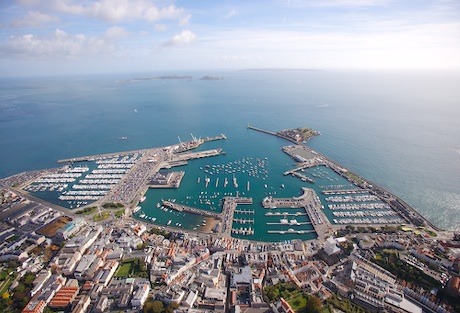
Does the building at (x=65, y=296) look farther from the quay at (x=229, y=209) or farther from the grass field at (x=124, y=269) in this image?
the quay at (x=229, y=209)

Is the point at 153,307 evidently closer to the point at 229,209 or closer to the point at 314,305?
the point at 314,305

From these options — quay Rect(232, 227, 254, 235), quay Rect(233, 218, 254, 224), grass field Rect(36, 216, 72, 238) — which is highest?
grass field Rect(36, 216, 72, 238)

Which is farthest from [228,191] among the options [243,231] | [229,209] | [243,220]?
[243,231]

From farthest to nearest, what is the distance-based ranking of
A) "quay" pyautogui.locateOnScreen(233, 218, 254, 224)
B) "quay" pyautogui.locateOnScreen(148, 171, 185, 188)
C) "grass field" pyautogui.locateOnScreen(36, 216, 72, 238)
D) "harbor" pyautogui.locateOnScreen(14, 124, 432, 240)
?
"quay" pyautogui.locateOnScreen(148, 171, 185, 188) → "harbor" pyautogui.locateOnScreen(14, 124, 432, 240) → "quay" pyautogui.locateOnScreen(233, 218, 254, 224) → "grass field" pyautogui.locateOnScreen(36, 216, 72, 238)

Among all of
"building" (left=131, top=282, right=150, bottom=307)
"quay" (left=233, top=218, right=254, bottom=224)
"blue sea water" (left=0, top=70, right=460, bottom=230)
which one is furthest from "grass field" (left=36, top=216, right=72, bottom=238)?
"blue sea water" (left=0, top=70, right=460, bottom=230)

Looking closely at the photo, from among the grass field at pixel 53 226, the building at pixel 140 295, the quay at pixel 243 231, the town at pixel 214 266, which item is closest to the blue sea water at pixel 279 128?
the town at pixel 214 266

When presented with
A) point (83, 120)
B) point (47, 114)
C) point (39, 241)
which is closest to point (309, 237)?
point (39, 241)

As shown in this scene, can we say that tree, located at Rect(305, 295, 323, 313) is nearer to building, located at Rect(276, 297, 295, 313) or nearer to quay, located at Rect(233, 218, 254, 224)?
building, located at Rect(276, 297, 295, 313)
